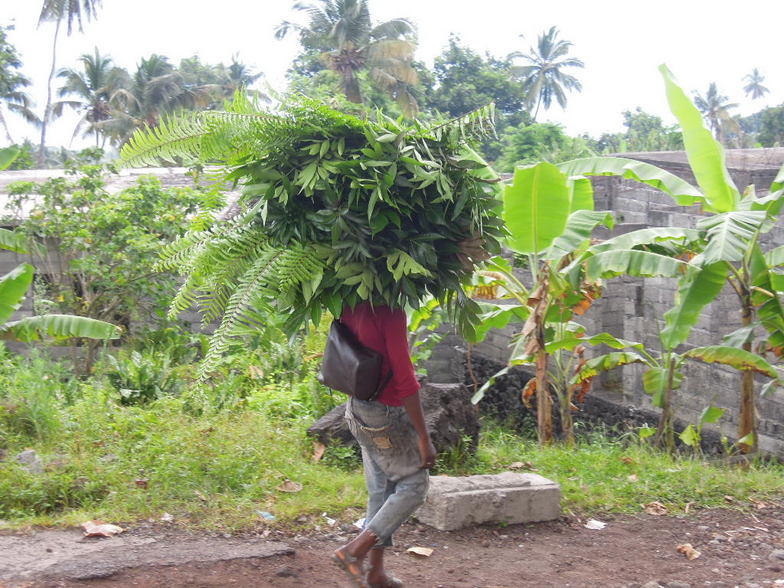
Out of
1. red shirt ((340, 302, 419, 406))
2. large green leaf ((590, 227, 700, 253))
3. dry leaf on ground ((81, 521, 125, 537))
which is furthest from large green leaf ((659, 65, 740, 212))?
dry leaf on ground ((81, 521, 125, 537))

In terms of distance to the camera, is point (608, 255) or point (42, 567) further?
point (608, 255)

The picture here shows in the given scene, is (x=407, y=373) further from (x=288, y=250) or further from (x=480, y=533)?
(x=480, y=533)

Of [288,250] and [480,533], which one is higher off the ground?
[288,250]

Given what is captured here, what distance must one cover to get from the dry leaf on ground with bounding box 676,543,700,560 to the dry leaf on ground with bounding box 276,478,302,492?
229 cm

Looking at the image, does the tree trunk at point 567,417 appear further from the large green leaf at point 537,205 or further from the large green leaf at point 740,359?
the large green leaf at point 537,205

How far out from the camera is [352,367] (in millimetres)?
3367

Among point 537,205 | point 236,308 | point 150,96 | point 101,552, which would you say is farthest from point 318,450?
point 150,96

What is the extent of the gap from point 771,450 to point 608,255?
2.35m

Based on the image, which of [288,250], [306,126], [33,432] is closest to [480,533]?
[288,250]

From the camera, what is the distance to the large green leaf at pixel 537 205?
6008mm

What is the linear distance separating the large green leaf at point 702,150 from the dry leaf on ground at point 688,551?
2.94 m

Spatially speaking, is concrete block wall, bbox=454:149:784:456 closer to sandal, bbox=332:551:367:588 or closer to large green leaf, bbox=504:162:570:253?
large green leaf, bbox=504:162:570:253

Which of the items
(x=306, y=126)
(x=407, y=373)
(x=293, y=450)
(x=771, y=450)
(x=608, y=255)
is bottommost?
(x=771, y=450)

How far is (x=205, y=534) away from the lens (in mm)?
4414
